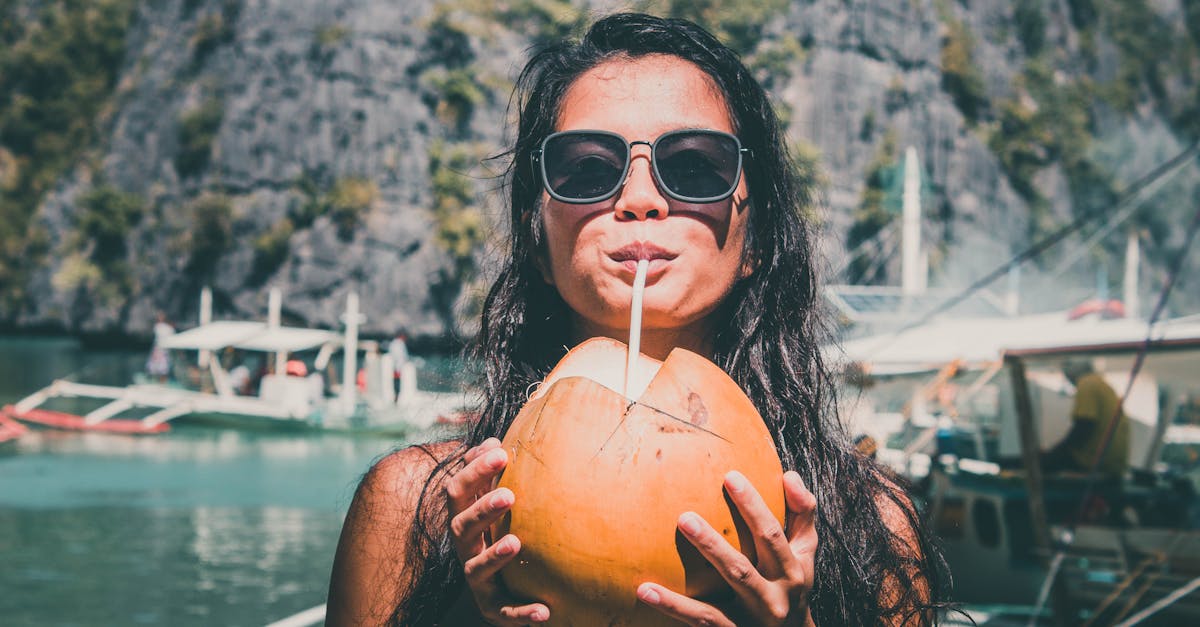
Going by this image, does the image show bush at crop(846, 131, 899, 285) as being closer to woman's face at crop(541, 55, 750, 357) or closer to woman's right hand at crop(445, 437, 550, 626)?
woman's face at crop(541, 55, 750, 357)

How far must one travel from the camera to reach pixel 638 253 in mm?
1665

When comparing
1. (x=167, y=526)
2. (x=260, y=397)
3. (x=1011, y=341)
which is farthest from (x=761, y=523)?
(x=260, y=397)

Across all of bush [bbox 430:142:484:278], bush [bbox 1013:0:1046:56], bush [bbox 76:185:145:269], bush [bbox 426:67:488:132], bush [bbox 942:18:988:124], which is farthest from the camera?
bush [bbox 1013:0:1046:56]

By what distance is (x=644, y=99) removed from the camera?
5.75 ft

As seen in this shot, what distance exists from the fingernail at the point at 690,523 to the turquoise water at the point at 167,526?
1083 millimetres

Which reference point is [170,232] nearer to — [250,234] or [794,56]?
[250,234]

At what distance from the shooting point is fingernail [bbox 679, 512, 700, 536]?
4.47ft

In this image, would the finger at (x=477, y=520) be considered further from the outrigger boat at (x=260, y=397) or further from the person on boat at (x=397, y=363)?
the person on boat at (x=397, y=363)

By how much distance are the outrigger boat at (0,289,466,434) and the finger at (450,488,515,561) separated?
21.1 meters

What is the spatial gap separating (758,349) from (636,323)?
33 centimetres

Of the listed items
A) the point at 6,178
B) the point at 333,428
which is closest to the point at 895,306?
the point at 333,428

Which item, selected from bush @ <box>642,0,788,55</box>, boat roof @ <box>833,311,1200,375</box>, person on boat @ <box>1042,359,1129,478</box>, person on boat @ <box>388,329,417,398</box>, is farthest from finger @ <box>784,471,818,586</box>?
bush @ <box>642,0,788,55</box>

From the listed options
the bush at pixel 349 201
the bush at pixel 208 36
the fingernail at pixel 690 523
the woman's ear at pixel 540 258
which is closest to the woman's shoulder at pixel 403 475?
the woman's ear at pixel 540 258

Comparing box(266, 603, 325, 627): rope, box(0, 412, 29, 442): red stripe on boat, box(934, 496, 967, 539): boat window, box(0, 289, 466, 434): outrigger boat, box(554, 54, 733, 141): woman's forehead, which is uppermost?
box(554, 54, 733, 141): woman's forehead
